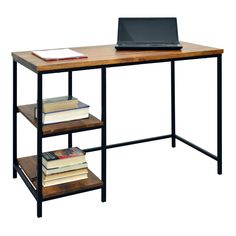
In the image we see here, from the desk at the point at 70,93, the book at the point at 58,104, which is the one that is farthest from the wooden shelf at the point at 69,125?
the book at the point at 58,104

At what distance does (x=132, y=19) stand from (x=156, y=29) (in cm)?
21

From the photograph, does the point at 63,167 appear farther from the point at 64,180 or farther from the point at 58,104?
the point at 58,104

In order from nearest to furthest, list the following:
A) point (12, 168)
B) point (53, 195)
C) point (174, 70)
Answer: point (53, 195)
point (12, 168)
point (174, 70)

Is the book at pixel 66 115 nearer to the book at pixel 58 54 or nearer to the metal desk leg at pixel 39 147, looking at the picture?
the metal desk leg at pixel 39 147

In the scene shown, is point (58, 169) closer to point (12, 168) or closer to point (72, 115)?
point (72, 115)

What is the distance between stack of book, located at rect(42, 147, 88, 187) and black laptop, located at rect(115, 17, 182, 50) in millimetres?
952

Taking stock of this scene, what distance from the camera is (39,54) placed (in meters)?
3.55

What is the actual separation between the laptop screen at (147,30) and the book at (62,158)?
100cm

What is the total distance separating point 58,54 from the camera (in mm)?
3561

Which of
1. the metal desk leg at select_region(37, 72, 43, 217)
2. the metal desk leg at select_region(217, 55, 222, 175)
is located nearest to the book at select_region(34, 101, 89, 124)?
the metal desk leg at select_region(37, 72, 43, 217)

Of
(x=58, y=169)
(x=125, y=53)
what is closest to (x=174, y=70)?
(x=125, y=53)

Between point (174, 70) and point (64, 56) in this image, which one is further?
point (174, 70)

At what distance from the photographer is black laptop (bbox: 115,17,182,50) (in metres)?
3.95

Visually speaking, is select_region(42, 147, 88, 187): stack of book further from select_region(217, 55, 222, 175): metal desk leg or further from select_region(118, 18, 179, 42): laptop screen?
select_region(217, 55, 222, 175): metal desk leg
